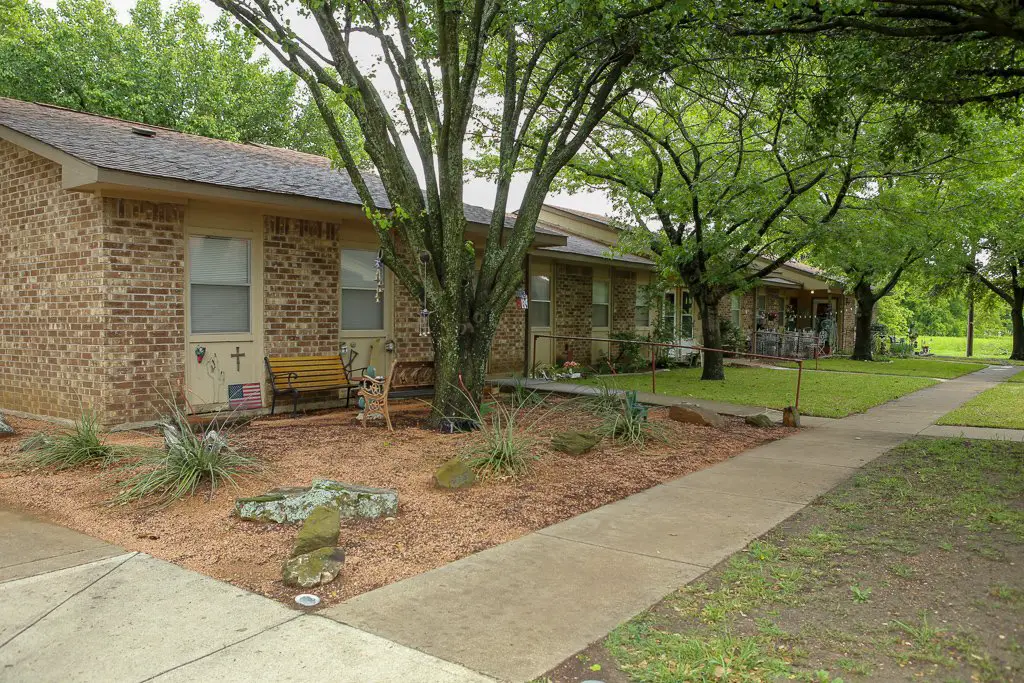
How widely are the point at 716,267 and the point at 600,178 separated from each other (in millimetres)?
3050

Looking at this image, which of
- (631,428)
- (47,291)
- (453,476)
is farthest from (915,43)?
(47,291)

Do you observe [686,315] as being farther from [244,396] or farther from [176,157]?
[176,157]

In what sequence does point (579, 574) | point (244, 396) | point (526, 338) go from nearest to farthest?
point (579, 574), point (244, 396), point (526, 338)

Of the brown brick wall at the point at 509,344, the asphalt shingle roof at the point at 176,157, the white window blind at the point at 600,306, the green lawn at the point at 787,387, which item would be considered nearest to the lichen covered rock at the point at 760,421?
the green lawn at the point at 787,387

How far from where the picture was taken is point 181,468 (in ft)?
19.4

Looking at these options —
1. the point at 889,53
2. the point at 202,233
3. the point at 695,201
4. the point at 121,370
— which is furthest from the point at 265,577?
the point at 695,201

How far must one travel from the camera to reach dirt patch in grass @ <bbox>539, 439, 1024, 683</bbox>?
3.17 m

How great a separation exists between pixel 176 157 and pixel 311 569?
7.25 m

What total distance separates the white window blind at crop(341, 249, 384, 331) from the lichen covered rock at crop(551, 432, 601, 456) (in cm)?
473

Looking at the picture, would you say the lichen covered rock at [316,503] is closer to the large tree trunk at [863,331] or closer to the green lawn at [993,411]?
the green lawn at [993,411]

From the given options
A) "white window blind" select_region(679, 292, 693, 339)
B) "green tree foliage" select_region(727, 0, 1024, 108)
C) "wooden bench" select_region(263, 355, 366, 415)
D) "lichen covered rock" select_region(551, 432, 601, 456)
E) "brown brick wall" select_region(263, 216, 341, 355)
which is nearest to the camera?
"green tree foliage" select_region(727, 0, 1024, 108)

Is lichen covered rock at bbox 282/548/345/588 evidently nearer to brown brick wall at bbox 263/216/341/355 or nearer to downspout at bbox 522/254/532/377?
brown brick wall at bbox 263/216/341/355

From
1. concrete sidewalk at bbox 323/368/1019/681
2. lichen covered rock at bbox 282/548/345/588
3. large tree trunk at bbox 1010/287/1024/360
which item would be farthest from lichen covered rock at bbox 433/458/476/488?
large tree trunk at bbox 1010/287/1024/360

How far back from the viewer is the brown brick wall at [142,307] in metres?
8.44
